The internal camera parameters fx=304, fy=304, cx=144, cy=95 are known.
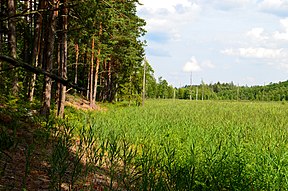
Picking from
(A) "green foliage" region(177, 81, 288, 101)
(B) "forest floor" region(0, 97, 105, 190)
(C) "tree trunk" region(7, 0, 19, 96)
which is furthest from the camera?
(A) "green foliage" region(177, 81, 288, 101)

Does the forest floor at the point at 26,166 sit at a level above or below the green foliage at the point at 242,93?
below

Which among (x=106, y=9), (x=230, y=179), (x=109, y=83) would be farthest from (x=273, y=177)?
(x=109, y=83)

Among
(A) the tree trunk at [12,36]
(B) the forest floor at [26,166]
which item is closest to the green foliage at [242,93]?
(A) the tree trunk at [12,36]

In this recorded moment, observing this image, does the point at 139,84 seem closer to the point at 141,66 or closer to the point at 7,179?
the point at 141,66

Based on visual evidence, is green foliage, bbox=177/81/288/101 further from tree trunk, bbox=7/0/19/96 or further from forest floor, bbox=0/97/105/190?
forest floor, bbox=0/97/105/190

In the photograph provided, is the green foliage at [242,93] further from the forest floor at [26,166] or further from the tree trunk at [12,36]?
the forest floor at [26,166]

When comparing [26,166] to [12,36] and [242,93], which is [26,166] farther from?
[242,93]

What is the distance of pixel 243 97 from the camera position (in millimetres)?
108250

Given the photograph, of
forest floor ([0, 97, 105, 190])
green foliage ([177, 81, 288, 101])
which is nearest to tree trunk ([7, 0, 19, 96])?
forest floor ([0, 97, 105, 190])

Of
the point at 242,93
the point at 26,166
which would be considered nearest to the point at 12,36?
the point at 26,166

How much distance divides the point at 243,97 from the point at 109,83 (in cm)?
8137

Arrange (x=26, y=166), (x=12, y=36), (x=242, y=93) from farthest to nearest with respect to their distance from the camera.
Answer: (x=242, y=93) → (x=12, y=36) → (x=26, y=166)

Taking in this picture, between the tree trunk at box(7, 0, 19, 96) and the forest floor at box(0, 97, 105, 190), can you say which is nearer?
the forest floor at box(0, 97, 105, 190)

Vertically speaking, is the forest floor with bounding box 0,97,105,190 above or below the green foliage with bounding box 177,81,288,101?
below
